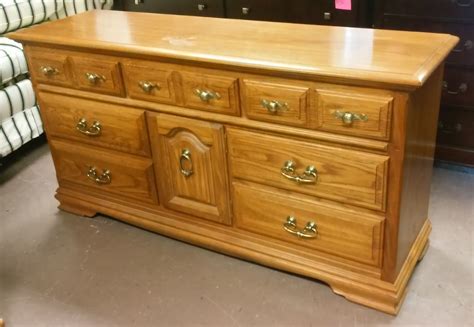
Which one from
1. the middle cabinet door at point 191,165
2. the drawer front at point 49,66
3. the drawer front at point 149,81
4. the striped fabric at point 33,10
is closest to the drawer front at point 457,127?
the middle cabinet door at point 191,165

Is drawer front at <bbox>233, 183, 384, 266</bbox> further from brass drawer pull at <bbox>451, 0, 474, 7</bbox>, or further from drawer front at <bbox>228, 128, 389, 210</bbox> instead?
brass drawer pull at <bbox>451, 0, 474, 7</bbox>

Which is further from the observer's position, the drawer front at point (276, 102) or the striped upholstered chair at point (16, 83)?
the striped upholstered chair at point (16, 83)

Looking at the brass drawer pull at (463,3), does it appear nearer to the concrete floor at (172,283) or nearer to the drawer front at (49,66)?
the concrete floor at (172,283)

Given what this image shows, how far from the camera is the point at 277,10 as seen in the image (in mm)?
2229

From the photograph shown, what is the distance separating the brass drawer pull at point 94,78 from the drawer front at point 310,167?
46 centimetres

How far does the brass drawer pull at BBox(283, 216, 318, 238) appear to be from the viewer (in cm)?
152

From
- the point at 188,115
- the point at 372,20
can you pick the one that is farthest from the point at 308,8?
the point at 188,115

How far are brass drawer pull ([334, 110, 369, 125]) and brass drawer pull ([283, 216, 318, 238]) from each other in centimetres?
34

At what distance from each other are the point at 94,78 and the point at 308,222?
31.1 inches

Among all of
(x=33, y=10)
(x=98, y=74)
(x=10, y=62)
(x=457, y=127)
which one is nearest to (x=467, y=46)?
(x=457, y=127)

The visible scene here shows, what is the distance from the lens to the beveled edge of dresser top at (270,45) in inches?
50.4

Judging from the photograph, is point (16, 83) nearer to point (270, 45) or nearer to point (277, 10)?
point (277, 10)

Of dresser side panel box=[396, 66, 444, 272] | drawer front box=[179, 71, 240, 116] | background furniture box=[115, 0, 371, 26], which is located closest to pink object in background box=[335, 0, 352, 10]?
background furniture box=[115, 0, 371, 26]

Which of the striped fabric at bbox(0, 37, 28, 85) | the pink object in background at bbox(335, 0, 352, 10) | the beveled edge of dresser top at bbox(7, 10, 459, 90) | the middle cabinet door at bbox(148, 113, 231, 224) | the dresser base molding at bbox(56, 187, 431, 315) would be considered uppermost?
the beveled edge of dresser top at bbox(7, 10, 459, 90)
